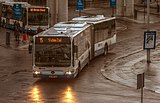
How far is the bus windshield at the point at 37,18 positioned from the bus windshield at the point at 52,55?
2595 cm

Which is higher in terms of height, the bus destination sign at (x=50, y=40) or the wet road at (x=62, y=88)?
the bus destination sign at (x=50, y=40)

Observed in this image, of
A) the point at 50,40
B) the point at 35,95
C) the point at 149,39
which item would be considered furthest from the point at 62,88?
the point at 149,39

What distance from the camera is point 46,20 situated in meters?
57.1

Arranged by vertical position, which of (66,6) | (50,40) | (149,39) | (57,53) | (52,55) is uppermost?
(66,6)

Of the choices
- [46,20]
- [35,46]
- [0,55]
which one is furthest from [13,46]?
[35,46]

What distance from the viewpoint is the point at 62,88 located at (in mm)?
29625

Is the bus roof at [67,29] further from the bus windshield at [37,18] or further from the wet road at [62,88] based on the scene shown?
the bus windshield at [37,18]

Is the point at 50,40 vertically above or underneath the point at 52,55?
above

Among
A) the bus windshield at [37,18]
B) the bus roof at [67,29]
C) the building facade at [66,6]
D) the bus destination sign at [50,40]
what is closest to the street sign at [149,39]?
the bus roof at [67,29]

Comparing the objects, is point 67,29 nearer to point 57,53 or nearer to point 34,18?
point 57,53

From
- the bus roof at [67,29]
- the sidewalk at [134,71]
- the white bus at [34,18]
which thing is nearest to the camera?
the sidewalk at [134,71]

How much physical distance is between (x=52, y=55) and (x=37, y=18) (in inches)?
1051

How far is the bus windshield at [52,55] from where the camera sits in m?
30.8

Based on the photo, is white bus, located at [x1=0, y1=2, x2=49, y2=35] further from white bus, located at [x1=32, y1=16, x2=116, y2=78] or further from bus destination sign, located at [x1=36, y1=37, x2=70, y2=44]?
bus destination sign, located at [x1=36, y1=37, x2=70, y2=44]
